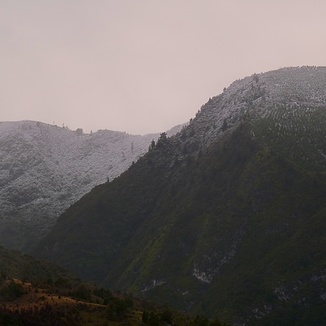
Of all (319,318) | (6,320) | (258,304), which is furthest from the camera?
(258,304)

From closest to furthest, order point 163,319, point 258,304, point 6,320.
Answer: point 6,320 → point 163,319 → point 258,304

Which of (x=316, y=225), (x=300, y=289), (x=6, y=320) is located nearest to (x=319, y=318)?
(x=300, y=289)

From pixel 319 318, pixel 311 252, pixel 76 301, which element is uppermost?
pixel 76 301

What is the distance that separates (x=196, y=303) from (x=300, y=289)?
37904 millimetres

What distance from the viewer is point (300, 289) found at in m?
175

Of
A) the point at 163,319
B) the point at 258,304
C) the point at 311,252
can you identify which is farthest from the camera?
the point at 311,252

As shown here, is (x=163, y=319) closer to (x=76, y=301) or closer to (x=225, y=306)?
(x=76, y=301)

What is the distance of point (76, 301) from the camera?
96.4 m

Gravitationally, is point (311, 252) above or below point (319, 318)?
above

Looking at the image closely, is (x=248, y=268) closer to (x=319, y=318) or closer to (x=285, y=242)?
(x=285, y=242)

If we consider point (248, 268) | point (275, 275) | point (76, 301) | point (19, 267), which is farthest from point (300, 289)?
point (76, 301)

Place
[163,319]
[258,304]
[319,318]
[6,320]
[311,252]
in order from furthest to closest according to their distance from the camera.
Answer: [311,252] → [258,304] → [319,318] → [163,319] → [6,320]

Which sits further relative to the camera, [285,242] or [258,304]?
[285,242]

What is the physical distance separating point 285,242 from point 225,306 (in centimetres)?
3324
